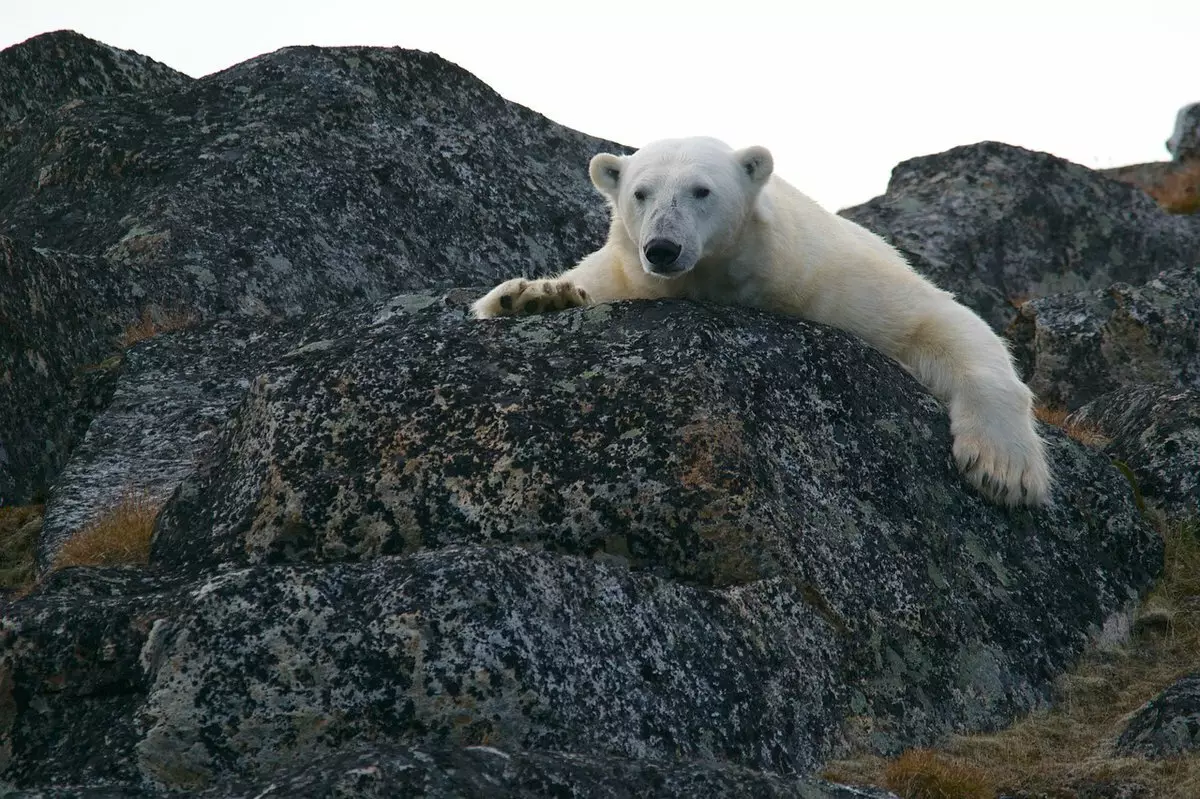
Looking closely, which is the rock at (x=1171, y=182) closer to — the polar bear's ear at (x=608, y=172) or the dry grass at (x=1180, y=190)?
the dry grass at (x=1180, y=190)

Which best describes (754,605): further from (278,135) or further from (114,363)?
(278,135)

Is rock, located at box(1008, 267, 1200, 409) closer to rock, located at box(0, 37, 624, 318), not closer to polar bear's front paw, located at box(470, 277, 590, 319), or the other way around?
rock, located at box(0, 37, 624, 318)

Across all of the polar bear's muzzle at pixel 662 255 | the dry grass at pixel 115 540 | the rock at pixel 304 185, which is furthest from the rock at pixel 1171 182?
the dry grass at pixel 115 540

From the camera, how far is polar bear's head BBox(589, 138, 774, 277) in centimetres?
684

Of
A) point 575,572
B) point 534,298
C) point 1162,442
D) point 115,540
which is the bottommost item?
point 115,540

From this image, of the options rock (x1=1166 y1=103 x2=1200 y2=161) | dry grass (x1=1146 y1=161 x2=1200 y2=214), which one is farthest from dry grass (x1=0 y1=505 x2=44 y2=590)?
rock (x1=1166 y1=103 x2=1200 y2=161)

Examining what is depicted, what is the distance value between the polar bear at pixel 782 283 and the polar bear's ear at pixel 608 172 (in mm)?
21

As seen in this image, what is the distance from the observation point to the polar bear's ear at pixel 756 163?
24.9 ft

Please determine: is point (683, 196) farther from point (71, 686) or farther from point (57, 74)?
point (57, 74)

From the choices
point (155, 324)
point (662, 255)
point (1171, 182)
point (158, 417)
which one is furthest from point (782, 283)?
point (1171, 182)

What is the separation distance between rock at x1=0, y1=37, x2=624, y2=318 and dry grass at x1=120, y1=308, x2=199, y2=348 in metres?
0.14

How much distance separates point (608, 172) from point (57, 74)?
7437 mm

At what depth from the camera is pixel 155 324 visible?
31.5ft

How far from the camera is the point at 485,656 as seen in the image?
4477 millimetres
